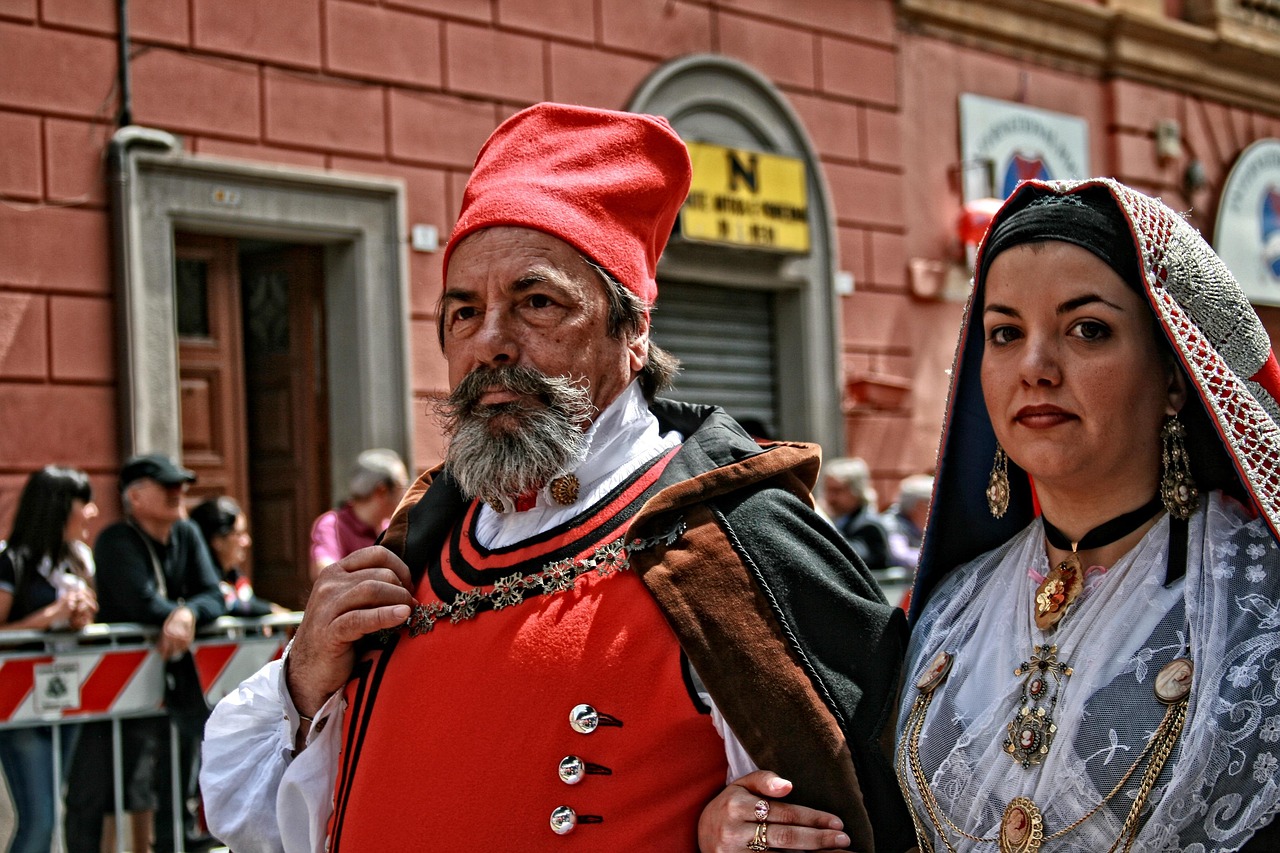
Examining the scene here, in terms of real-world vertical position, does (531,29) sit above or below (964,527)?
above

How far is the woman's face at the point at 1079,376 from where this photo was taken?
1912mm

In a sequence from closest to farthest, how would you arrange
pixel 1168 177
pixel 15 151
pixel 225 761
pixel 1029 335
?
1. pixel 1029 335
2. pixel 225 761
3. pixel 15 151
4. pixel 1168 177

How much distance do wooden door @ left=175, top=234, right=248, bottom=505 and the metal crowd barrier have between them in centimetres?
248

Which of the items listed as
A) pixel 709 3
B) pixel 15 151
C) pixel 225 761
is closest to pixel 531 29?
pixel 709 3

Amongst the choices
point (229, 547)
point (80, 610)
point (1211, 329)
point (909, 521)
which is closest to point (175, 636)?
point (80, 610)

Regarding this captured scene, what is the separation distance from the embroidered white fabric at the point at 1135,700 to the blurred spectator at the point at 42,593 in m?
3.14

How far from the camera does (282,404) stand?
7.49 m

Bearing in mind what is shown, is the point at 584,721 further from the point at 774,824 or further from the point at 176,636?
the point at 176,636

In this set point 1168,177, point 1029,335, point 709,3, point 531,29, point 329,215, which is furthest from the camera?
point 1168,177

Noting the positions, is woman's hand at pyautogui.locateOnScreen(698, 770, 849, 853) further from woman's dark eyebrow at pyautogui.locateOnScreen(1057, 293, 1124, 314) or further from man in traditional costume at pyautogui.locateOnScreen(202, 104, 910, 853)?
woman's dark eyebrow at pyautogui.locateOnScreen(1057, 293, 1124, 314)

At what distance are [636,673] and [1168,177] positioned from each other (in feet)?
36.5

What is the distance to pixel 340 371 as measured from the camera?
7445 mm

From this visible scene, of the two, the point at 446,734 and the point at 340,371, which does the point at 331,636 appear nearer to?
the point at 446,734

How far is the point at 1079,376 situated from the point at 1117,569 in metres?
0.29
